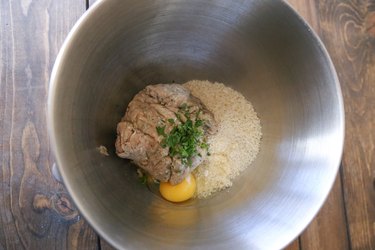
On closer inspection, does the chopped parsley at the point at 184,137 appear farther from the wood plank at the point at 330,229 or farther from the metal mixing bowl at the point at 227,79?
the wood plank at the point at 330,229

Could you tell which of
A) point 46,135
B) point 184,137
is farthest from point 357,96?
point 46,135

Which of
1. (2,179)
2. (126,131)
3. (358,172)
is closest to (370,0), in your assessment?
(358,172)

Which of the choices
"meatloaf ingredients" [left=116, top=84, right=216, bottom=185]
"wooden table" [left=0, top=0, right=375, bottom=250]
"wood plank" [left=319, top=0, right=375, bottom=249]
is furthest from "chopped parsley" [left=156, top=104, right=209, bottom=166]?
"wood plank" [left=319, top=0, right=375, bottom=249]

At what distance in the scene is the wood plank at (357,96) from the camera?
1.51 metres

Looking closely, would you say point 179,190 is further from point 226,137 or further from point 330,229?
point 330,229

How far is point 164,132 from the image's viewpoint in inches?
52.3

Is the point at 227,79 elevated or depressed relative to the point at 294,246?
elevated

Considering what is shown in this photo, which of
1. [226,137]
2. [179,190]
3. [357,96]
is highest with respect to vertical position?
[357,96]

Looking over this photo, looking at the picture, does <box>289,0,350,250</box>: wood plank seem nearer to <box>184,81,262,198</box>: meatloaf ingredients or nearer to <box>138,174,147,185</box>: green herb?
<box>184,81,262,198</box>: meatloaf ingredients

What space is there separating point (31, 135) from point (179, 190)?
587 mm

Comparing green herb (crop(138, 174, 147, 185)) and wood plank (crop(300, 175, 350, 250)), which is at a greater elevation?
green herb (crop(138, 174, 147, 185))

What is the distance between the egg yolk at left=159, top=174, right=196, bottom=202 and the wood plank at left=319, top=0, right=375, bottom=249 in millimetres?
639

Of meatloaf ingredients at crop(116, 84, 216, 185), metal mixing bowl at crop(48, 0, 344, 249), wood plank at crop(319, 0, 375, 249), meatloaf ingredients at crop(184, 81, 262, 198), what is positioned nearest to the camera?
metal mixing bowl at crop(48, 0, 344, 249)

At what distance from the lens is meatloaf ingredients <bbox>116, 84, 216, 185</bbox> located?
4.28ft
